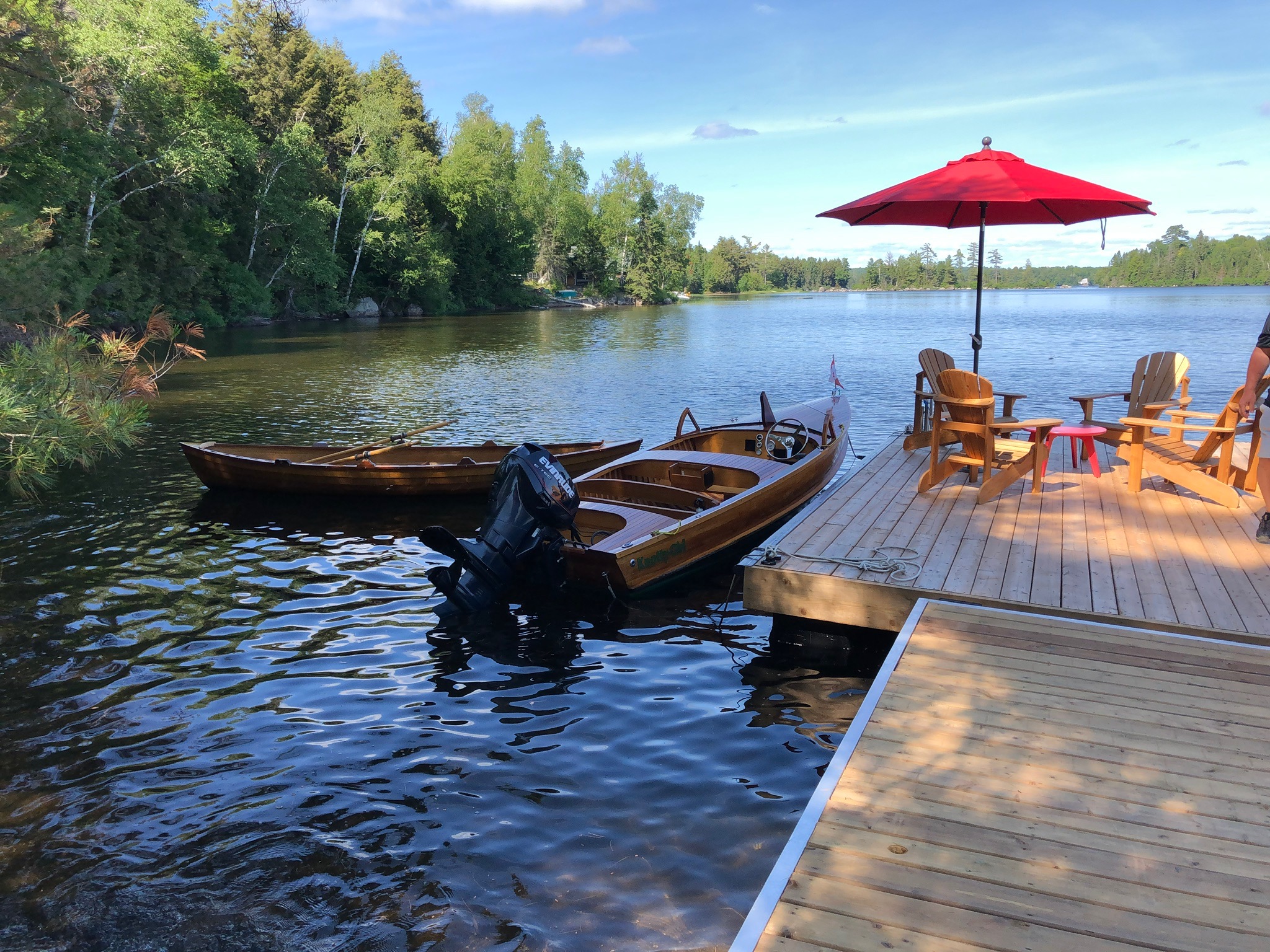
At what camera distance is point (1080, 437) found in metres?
8.47

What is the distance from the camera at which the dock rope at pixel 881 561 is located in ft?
19.2

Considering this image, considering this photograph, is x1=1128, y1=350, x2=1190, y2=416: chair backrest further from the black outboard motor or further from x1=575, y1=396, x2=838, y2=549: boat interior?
the black outboard motor

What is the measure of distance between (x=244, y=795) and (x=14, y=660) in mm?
3192

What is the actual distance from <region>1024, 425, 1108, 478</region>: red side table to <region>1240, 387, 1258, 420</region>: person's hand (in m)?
1.34

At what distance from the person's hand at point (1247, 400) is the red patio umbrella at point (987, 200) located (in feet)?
7.23

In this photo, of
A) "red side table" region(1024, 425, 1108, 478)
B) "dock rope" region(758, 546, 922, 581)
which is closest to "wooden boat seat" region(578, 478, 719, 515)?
"dock rope" region(758, 546, 922, 581)

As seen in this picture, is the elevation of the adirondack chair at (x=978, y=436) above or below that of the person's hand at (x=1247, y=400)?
below

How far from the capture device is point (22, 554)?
9.24 m

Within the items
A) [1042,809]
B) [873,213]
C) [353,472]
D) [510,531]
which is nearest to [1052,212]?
[873,213]

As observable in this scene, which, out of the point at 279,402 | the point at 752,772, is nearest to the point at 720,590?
the point at 752,772

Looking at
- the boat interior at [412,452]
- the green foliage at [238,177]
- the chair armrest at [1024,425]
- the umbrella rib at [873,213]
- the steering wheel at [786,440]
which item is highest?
the green foliage at [238,177]

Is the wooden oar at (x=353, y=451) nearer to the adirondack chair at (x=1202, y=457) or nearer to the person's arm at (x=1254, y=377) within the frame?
the adirondack chair at (x=1202, y=457)

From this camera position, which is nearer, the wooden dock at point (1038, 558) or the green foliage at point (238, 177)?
the wooden dock at point (1038, 558)

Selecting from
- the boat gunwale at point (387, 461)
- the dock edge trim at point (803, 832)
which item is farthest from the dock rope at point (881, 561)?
the boat gunwale at point (387, 461)
